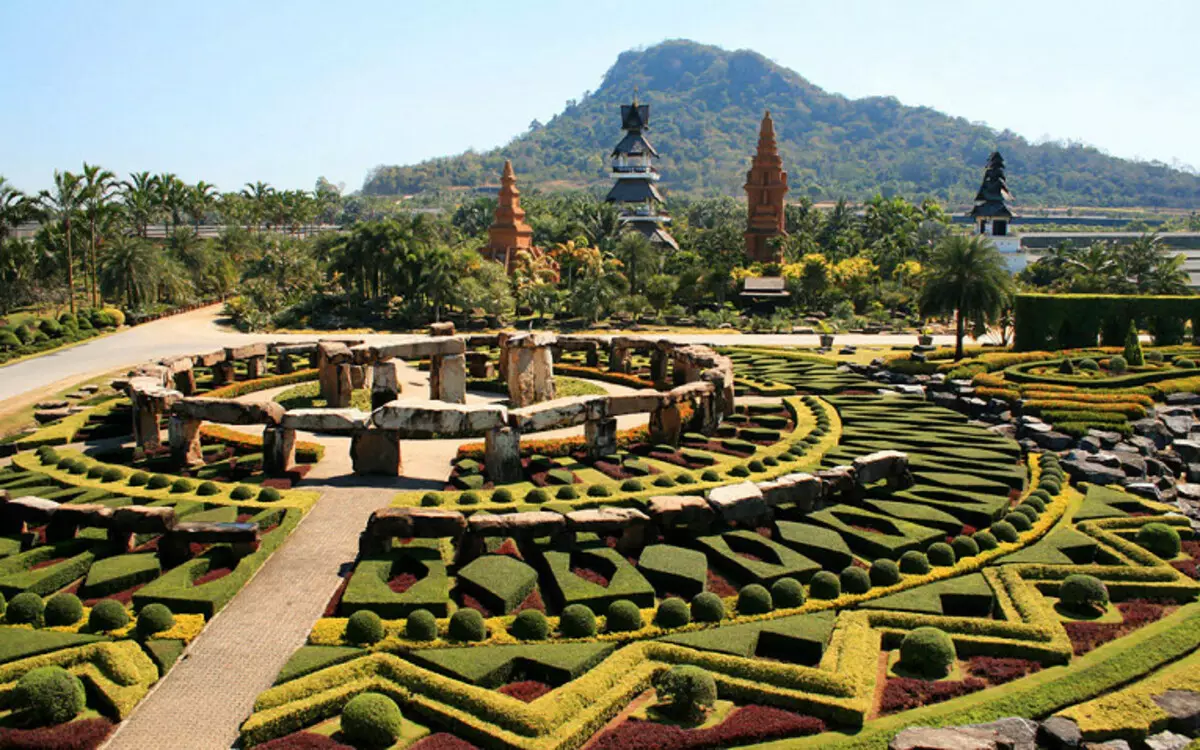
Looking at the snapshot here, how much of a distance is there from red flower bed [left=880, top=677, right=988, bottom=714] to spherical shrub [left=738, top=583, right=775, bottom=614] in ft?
11.4

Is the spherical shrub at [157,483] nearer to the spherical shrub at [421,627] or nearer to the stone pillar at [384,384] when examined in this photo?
the stone pillar at [384,384]

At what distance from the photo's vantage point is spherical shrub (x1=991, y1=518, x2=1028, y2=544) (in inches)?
1037

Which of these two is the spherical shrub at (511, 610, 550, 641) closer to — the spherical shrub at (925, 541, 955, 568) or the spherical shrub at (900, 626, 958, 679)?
the spherical shrub at (900, 626, 958, 679)

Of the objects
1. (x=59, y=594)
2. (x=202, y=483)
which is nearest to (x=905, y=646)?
(x=59, y=594)

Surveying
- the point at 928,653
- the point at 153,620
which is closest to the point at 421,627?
the point at 153,620

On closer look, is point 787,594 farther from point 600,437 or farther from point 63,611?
point 63,611

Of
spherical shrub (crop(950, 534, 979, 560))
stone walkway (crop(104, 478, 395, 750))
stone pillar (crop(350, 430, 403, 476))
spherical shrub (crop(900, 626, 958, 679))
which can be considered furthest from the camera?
stone pillar (crop(350, 430, 403, 476))

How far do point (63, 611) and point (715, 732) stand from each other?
14.4 meters

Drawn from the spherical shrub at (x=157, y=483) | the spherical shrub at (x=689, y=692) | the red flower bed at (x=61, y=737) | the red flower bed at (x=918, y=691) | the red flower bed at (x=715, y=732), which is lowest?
the red flower bed at (x=61, y=737)

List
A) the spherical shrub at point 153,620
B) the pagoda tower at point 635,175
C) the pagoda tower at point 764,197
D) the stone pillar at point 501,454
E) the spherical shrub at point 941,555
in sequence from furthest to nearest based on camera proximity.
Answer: the pagoda tower at point 635,175, the pagoda tower at point 764,197, the stone pillar at point 501,454, the spherical shrub at point 941,555, the spherical shrub at point 153,620

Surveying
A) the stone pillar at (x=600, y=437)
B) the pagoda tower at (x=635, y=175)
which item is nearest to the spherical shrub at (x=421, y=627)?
the stone pillar at (x=600, y=437)

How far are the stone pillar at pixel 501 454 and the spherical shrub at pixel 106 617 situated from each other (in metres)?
12.6

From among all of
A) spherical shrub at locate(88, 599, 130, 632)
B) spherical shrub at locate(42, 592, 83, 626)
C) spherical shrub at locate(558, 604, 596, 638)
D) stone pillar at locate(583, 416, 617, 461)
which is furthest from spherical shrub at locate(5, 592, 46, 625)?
stone pillar at locate(583, 416, 617, 461)

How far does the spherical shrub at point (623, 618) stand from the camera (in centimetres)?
2127
